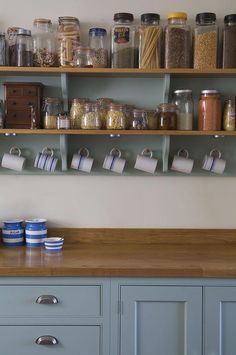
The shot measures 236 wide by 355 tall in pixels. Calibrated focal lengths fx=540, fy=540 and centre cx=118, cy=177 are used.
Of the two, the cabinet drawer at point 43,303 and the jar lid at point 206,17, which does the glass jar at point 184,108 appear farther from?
the cabinet drawer at point 43,303

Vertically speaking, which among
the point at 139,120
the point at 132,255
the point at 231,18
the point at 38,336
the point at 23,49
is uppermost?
the point at 231,18

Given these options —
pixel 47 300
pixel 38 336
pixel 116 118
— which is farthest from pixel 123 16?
pixel 38 336

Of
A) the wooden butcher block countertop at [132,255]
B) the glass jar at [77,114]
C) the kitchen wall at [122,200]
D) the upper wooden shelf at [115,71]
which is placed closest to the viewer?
the wooden butcher block countertop at [132,255]

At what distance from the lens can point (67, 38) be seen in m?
2.78

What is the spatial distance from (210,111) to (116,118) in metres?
0.48

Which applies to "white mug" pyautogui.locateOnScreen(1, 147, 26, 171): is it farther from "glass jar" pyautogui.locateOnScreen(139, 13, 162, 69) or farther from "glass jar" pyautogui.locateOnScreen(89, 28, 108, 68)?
"glass jar" pyautogui.locateOnScreen(139, 13, 162, 69)

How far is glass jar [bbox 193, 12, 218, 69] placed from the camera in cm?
274

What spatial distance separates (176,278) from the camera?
237 cm

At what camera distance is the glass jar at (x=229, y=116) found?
2.77 meters

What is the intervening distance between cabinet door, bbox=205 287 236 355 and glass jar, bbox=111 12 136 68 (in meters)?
1.20

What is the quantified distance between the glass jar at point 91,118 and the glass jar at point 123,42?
0.24m

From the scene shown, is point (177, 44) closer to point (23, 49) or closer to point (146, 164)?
point (146, 164)

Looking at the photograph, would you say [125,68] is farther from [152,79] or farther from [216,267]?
[216,267]

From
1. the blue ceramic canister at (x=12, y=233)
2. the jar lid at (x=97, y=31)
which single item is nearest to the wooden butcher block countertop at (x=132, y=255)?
the blue ceramic canister at (x=12, y=233)
